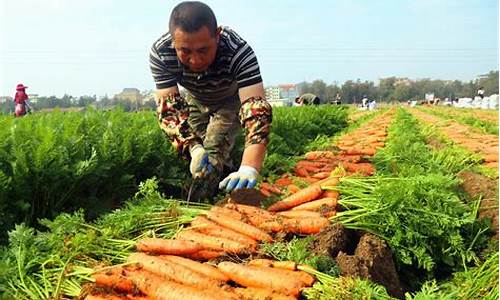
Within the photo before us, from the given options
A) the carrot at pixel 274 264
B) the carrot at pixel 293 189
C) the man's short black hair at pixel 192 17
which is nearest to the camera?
the carrot at pixel 274 264

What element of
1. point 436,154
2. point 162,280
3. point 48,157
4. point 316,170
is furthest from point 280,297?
point 436,154

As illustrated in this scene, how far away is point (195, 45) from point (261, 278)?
4.89 ft

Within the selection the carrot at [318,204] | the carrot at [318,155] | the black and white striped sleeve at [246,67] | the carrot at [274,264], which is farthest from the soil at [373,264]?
the carrot at [318,155]

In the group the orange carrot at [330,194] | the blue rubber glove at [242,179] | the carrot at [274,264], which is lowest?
the carrot at [274,264]

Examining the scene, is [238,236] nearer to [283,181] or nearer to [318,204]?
[318,204]

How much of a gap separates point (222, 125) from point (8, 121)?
6.57 ft

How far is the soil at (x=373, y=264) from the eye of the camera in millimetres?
2518

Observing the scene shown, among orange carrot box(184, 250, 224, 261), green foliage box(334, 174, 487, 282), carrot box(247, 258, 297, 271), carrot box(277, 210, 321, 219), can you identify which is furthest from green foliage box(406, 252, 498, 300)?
orange carrot box(184, 250, 224, 261)

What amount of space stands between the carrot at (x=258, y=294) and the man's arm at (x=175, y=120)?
1563 mm

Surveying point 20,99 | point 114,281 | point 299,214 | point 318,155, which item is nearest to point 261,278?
point 114,281

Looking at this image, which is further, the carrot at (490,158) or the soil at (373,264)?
the carrot at (490,158)

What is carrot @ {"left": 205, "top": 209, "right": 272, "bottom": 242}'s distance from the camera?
3.08 m

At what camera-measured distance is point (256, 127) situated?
12.0 feet

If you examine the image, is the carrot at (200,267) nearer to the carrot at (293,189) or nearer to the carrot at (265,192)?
the carrot at (265,192)
